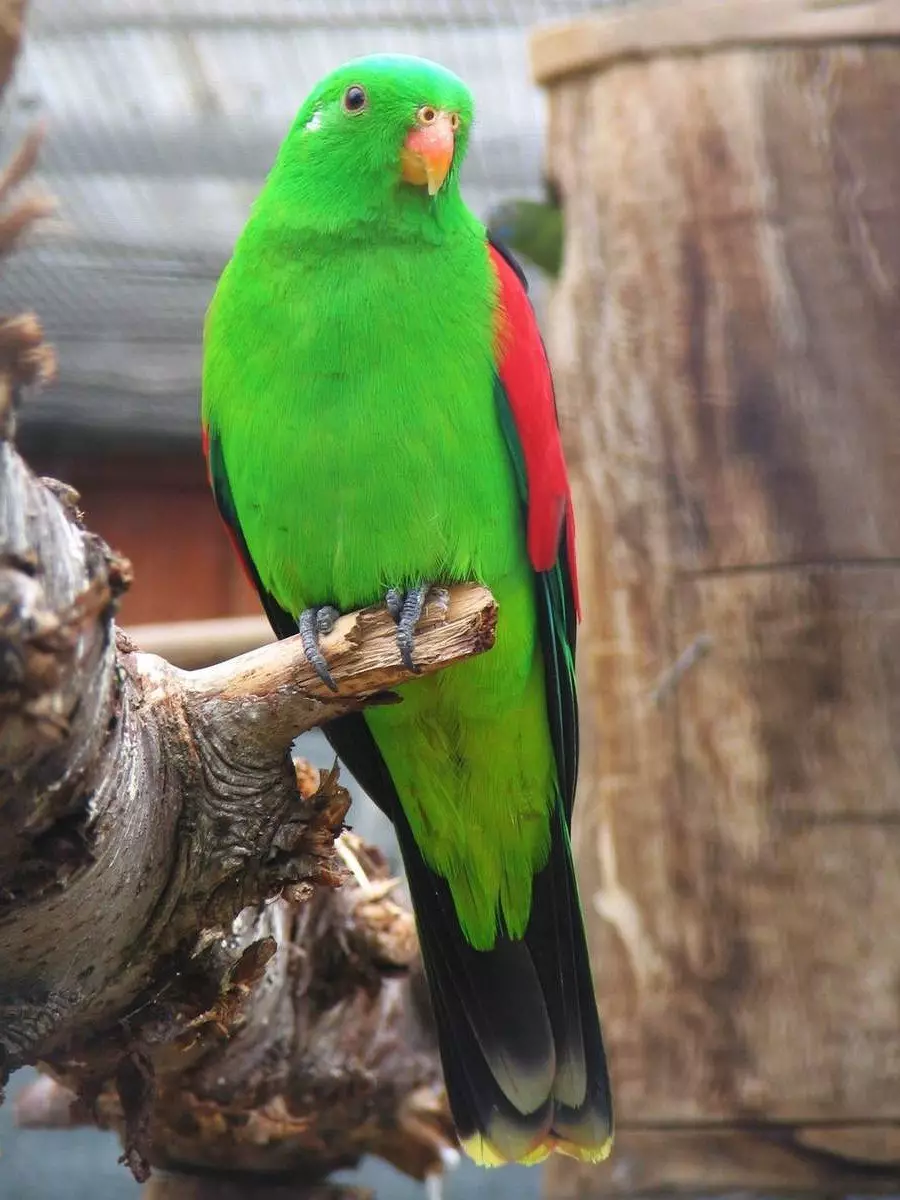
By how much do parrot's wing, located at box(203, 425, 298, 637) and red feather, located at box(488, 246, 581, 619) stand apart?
501 mm

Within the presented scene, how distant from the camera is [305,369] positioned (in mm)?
2229

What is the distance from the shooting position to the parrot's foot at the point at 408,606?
204 cm

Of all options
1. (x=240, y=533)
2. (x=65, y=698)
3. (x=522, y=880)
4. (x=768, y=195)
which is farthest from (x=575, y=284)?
(x=65, y=698)

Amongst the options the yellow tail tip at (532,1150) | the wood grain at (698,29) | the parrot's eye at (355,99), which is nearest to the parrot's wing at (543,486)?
the parrot's eye at (355,99)

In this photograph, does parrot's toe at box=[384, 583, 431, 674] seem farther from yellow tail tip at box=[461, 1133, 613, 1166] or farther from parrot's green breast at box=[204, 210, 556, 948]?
yellow tail tip at box=[461, 1133, 613, 1166]

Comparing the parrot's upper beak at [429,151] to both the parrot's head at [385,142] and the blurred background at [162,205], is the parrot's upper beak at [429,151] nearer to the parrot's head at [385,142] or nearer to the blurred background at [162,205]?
the parrot's head at [385,142]

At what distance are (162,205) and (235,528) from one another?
2.18 meters

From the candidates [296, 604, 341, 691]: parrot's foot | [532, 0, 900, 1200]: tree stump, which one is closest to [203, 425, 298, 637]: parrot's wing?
[296, 604, 341, 691]: parrot's foot

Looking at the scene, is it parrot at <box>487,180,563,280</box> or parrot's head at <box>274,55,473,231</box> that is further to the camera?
parrot at <box>487,180,563,280</box>

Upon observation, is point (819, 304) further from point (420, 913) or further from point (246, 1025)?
point (246, 1025)

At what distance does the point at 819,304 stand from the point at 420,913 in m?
1.83

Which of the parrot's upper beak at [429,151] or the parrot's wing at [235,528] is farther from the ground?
the parrot's upper beak at [429,151]

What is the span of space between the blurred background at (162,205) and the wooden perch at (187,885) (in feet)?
4.71

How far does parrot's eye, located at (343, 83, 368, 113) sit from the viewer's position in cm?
237
